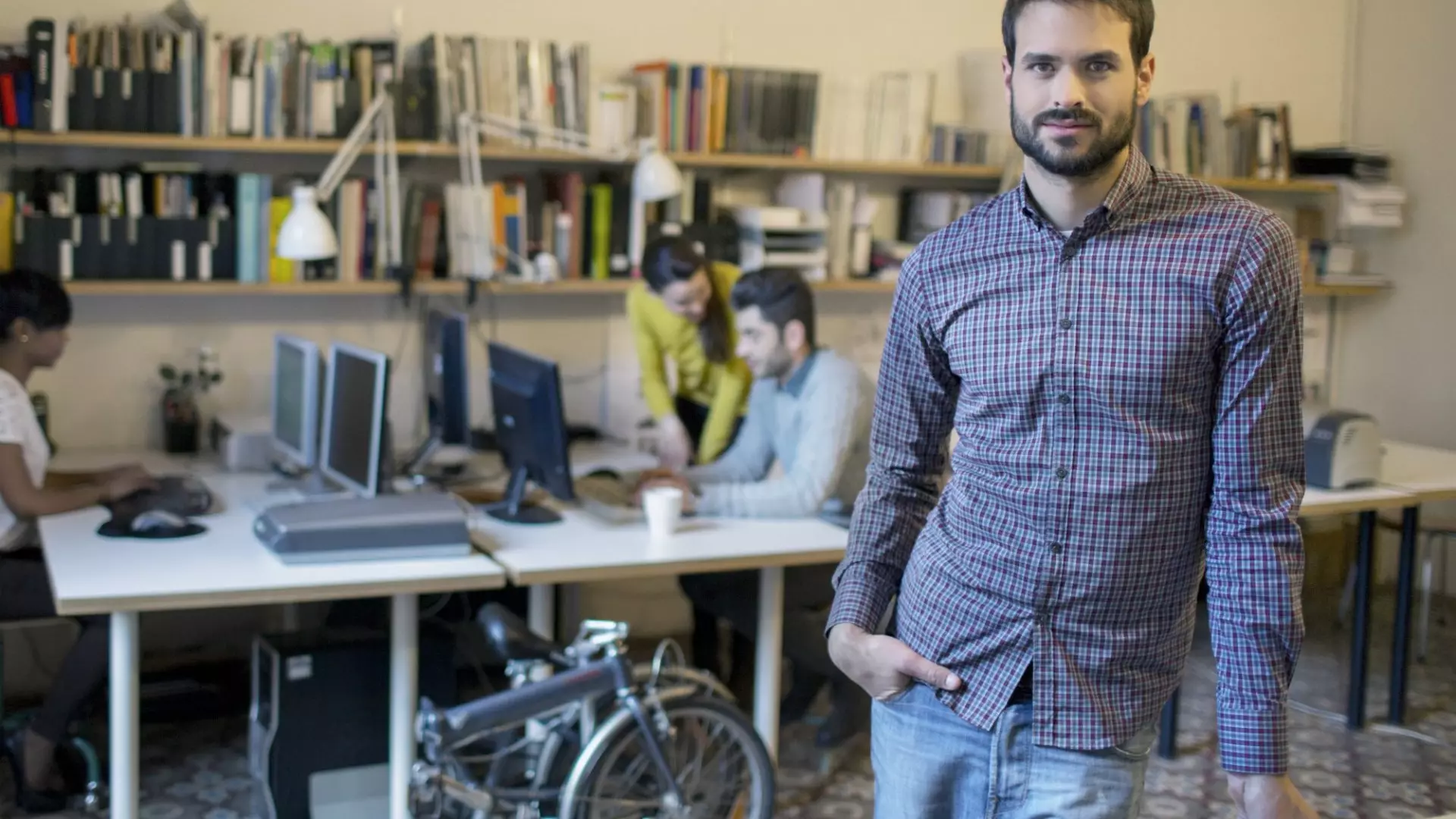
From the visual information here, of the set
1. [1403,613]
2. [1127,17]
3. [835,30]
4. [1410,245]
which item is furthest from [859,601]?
[1410,245]

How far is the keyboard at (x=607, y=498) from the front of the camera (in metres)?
3.53

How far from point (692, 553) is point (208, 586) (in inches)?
39.0

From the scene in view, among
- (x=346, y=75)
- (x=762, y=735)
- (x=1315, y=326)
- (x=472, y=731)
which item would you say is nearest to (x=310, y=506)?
Result: (x=472, y=731)

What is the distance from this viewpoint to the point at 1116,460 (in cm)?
142

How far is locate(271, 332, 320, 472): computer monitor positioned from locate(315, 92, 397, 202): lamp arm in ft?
1.59

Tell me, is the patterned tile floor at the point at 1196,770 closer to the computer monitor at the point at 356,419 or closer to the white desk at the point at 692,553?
the white desk at the point at 692,553

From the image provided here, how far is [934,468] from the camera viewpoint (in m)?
1.67

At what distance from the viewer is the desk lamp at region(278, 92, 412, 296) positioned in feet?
12.9

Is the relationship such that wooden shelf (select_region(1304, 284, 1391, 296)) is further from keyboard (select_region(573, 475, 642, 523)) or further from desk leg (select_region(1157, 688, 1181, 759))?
keyboard (select_region(573, 475, 642, 523))

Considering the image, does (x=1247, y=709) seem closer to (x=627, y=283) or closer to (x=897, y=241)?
(x=627, y=283)

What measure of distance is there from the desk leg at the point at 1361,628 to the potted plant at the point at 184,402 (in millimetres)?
3381

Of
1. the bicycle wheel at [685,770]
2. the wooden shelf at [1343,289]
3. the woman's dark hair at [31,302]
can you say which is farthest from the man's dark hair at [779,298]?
the wooden shelf at [1343,289]

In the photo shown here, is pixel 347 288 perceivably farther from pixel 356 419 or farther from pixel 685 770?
pixel 685 770

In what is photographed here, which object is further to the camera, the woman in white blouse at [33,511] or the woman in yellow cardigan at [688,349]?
the woman in yellow cardigan at [688,349]
